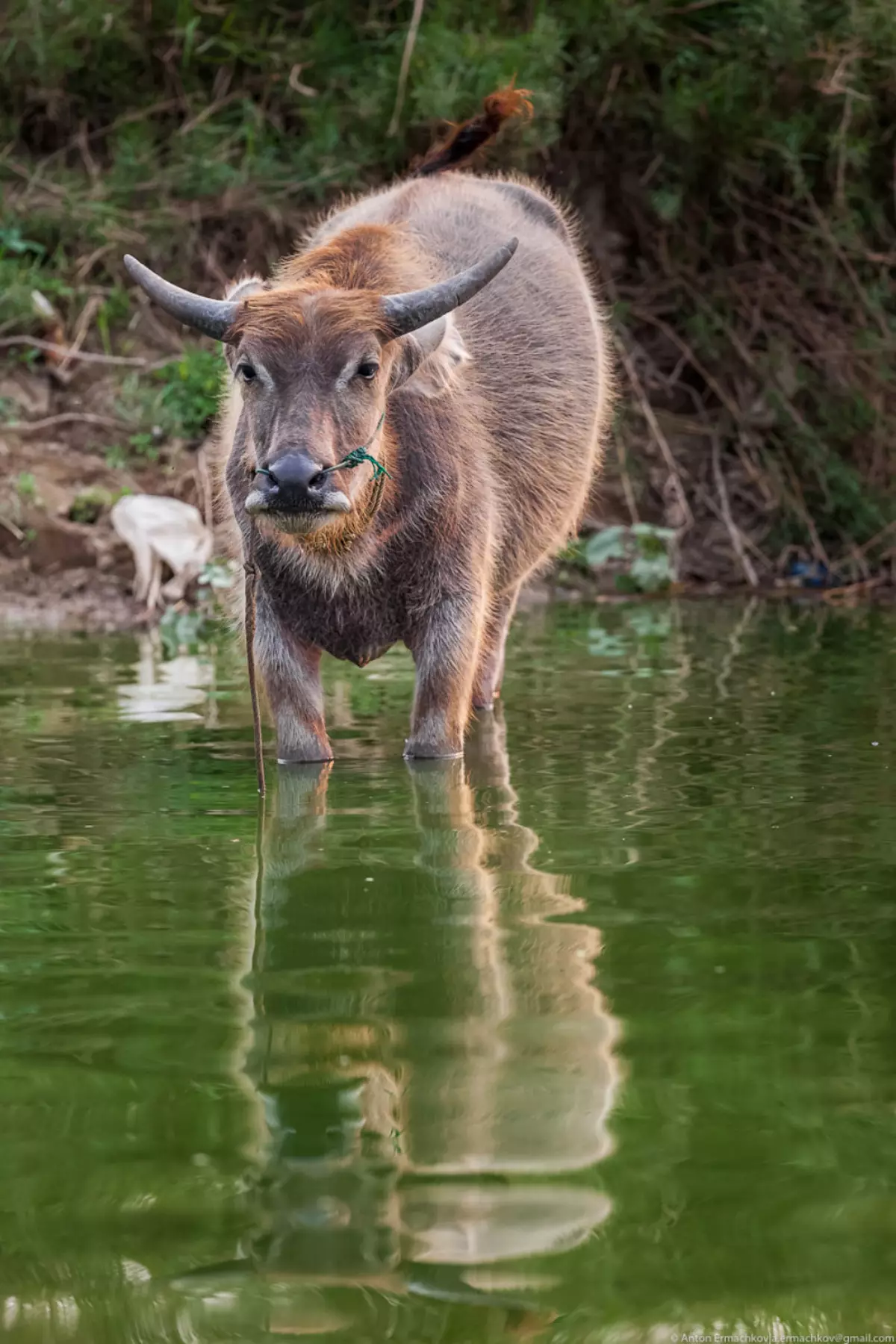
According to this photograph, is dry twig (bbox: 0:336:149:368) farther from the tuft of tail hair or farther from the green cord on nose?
the green cord on nose

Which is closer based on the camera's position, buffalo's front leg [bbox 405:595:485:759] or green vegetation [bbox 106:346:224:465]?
buffalo's front leg [bbox 405:595:485:759]

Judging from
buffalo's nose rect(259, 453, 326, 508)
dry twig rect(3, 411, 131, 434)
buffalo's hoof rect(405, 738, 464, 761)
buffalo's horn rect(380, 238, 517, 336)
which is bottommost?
dry twig rect(3, 411, 131, 434)

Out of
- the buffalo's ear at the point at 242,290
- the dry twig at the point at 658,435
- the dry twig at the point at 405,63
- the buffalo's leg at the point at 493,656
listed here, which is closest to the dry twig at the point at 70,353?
the dry twig at the point at 405,63

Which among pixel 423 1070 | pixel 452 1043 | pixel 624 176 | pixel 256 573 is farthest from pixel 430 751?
pixel 624 176

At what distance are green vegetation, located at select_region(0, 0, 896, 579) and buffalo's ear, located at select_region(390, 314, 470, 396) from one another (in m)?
5.32

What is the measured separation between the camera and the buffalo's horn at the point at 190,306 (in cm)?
522

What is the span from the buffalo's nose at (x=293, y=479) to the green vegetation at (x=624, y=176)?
20.2ft

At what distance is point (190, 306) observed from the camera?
17.3ft

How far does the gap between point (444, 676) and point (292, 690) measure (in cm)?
43

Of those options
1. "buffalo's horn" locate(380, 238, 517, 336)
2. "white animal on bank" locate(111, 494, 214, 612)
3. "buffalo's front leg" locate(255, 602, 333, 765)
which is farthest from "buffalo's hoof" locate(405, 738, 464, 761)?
"white animal on bank" locate(111, 494, 214, 612)

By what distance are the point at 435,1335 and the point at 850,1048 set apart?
3.36 feet

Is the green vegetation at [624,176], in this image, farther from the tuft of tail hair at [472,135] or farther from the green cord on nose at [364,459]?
the green cord on nose at [364,459]

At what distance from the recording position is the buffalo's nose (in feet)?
15.6

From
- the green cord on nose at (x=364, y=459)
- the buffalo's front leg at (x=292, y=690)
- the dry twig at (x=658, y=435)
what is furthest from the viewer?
the dry twig at (x=658, y=435)
